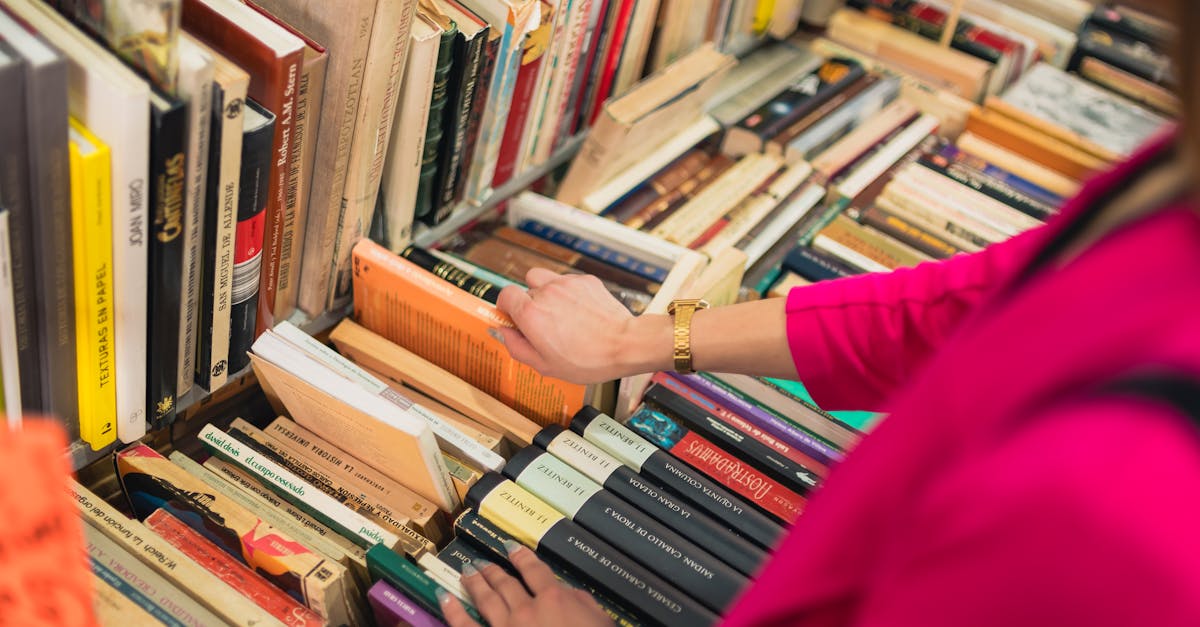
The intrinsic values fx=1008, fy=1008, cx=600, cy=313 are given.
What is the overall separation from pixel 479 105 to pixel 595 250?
0.93 ft

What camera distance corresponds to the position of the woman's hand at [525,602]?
3.03 ft

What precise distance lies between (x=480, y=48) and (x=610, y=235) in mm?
354

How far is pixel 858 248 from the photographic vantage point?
1587mm

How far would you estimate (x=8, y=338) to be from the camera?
843 millimetres

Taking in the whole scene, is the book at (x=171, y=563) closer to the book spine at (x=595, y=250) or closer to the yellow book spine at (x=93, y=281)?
the yellow book spine at (x=93, y=281)


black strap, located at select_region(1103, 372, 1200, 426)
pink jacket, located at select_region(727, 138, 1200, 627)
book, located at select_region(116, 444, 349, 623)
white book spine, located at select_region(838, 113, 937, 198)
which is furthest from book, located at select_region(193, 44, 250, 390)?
white book spine, located at select_region(838, 113, 937, 198)

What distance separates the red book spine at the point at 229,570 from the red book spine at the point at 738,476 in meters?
0.46

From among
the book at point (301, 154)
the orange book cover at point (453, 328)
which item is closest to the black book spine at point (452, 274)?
the orange book cover at point (453, 328)

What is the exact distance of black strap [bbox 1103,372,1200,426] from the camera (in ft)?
1.36

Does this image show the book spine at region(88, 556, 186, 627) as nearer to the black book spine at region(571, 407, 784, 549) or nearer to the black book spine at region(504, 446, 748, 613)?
the black book spine at region(504, 446, 748, 613)

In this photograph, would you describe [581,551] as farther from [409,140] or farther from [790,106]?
[790,106]

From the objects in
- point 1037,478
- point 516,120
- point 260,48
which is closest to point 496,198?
point 516,120

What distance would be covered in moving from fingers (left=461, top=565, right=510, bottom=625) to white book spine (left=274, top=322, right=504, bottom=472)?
155 millimetres

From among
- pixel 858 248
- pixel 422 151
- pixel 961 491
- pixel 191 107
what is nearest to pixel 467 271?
pixel 422 151
